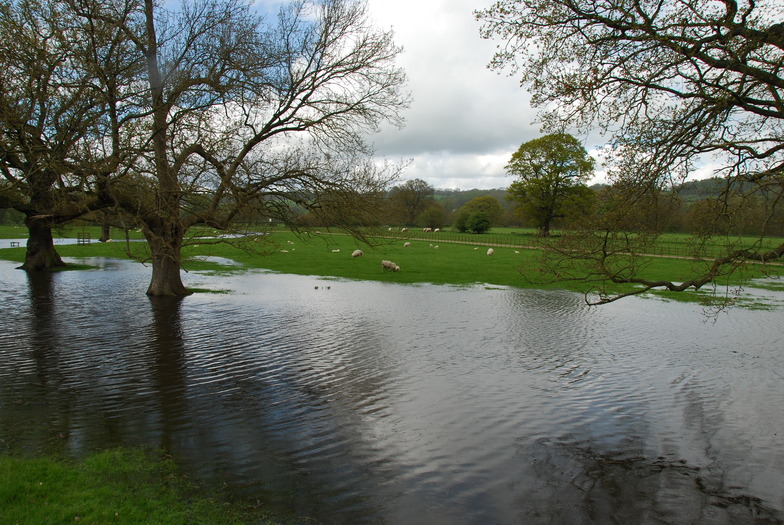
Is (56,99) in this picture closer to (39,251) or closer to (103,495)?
(103,495)

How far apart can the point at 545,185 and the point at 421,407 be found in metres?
60.6

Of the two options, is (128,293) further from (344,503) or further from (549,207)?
(549,207)

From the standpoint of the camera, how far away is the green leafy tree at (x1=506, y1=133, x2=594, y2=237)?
64.6 metres

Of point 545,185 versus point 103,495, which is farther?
point 545,185

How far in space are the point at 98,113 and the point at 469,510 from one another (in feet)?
41.7

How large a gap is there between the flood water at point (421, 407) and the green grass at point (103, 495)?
0.41 m

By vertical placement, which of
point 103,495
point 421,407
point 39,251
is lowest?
point 421,407

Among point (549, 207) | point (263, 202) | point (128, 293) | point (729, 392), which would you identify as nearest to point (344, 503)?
point (729, 392)

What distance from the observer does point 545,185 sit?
6575cm

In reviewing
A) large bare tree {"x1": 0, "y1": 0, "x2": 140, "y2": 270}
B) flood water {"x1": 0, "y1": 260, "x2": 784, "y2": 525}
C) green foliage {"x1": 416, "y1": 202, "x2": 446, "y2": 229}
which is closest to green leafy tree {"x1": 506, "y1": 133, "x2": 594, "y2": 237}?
green foliage {"x1": 416, "y1": 202, "x2": 446, "y2": 229}

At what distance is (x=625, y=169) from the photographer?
32.2ft

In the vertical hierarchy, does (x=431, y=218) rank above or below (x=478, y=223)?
above

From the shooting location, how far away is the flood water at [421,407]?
22.1ft

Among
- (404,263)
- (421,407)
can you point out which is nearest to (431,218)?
(404,263)
